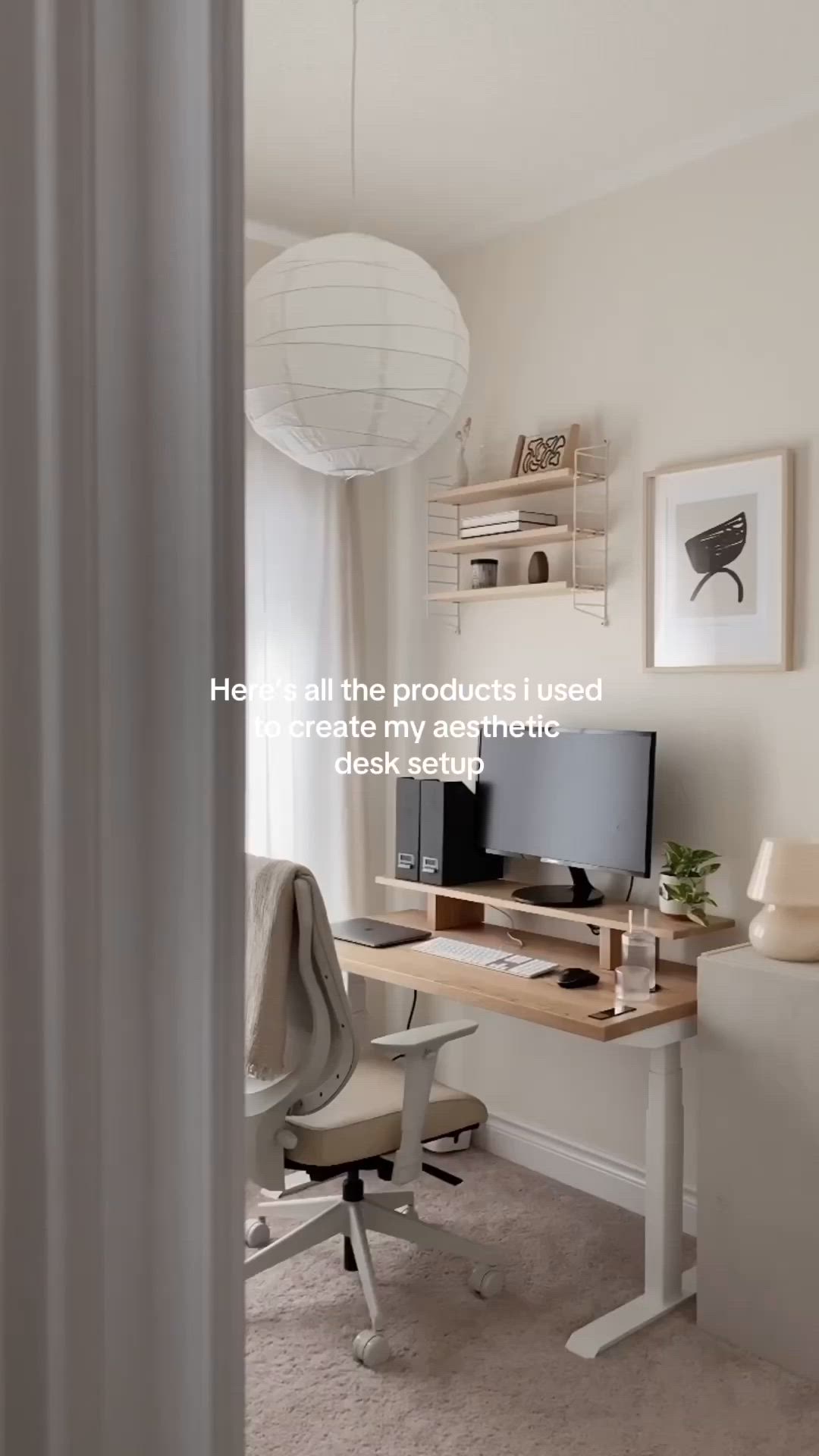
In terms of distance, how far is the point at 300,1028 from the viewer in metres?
2.36

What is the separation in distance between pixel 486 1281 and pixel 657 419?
84.6 inches

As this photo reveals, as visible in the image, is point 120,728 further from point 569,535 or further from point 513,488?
point 513,488

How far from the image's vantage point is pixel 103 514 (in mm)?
421

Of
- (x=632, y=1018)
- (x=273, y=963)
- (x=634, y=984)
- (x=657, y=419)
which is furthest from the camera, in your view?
(x=657, y=419)

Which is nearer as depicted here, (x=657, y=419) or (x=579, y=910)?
(x=579, y=910)

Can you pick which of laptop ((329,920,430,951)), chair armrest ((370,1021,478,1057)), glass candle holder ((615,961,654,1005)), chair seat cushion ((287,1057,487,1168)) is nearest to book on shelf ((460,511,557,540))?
laptop ((329,920,430,951))

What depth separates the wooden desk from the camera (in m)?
2.43

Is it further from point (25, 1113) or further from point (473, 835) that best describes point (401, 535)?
point (25, 1113)

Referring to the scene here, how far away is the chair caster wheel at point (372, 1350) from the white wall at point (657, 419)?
3.28 ft

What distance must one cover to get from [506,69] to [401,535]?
1507 mm

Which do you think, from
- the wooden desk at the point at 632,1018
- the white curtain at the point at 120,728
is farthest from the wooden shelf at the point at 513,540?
the white curtain at the point at 120,728

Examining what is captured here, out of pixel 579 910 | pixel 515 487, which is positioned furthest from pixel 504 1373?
pixel 515 487

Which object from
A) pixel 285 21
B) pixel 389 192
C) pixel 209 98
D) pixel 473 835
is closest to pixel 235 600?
pixel 209 98

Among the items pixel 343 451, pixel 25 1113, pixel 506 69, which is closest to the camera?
pixel 25 1113
